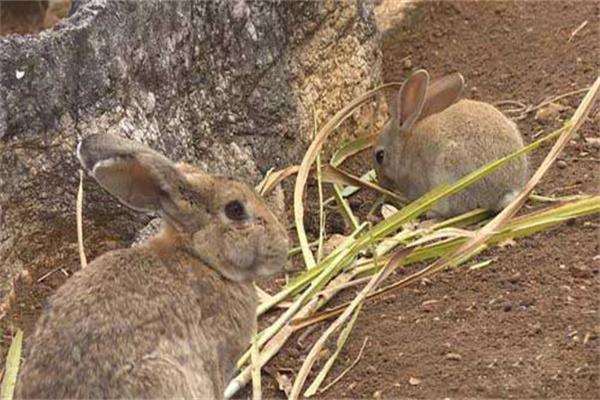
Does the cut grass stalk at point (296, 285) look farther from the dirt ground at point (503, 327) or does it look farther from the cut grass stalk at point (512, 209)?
the cut grass stalk at point (512, 209)

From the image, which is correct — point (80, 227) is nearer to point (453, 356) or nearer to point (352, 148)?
point (453, 356)

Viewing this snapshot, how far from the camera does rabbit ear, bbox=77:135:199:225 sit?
489 cm

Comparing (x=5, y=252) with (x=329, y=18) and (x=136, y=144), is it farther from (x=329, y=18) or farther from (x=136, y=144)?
(x=329, y=18)

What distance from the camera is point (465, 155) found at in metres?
7.54

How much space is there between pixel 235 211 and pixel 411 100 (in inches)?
117

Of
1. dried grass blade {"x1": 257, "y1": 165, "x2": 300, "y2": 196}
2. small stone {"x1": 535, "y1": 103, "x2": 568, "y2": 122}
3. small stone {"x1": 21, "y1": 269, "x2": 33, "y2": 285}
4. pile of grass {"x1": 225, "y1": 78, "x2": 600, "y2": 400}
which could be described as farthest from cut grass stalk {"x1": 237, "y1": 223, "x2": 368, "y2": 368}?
small stone {"x1": 535, "y1": 103, "x2": 568, "y2": 122}

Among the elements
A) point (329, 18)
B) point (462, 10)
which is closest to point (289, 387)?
point (329, 18)

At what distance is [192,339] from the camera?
16.4ft

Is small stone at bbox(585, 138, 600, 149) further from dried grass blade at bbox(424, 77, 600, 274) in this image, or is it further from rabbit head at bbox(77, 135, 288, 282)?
rabbit head at bbox(77, 135, 288, 282)

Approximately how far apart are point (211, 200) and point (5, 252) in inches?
64.1

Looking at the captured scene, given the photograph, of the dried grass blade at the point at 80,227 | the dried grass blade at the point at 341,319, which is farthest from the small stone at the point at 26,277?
the dried grass blade at the point at 341,319

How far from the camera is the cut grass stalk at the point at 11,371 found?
5289 millimetres

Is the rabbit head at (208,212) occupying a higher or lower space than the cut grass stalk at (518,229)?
higher

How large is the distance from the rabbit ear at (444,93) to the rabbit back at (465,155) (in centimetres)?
12
